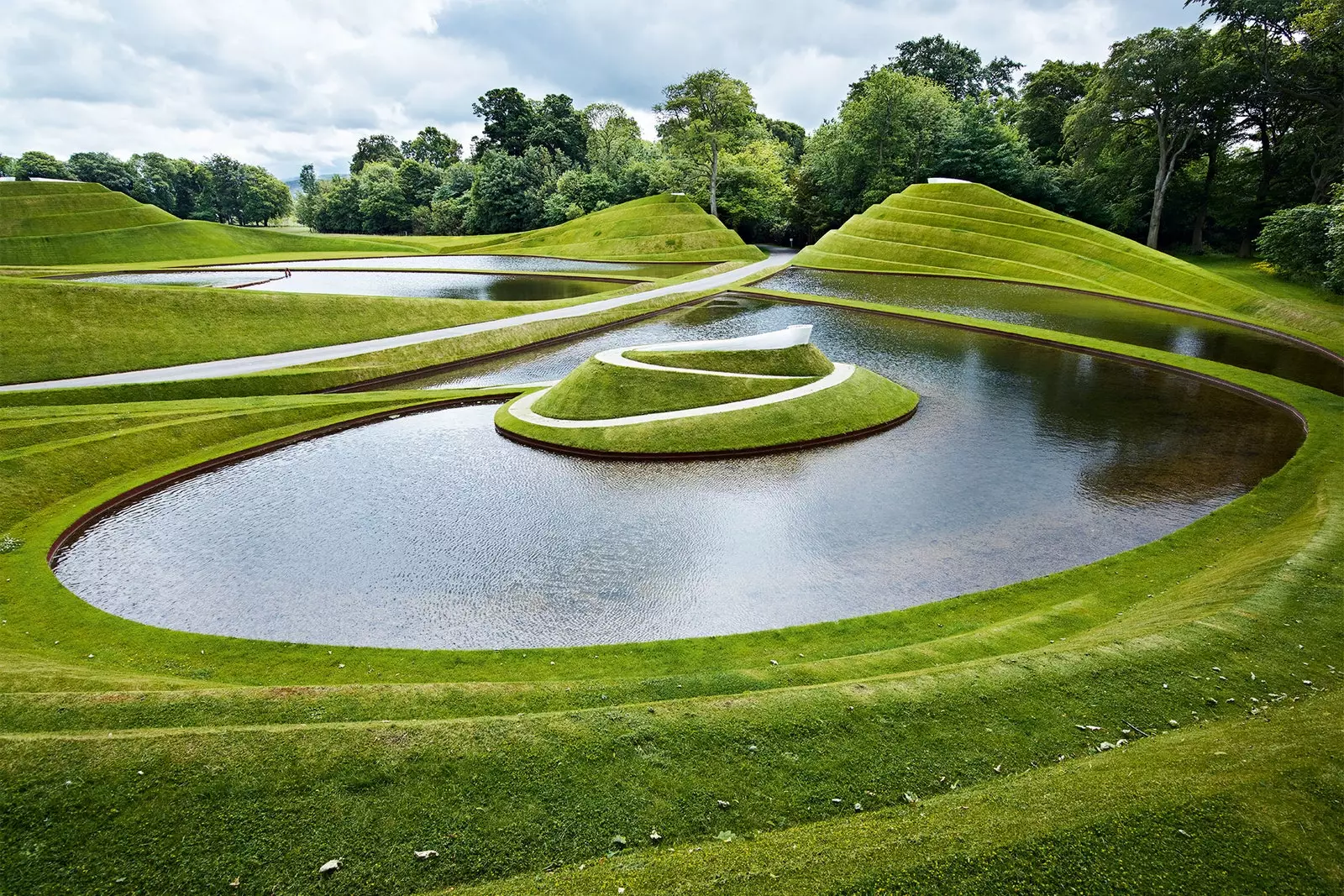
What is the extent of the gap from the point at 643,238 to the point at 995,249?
39.4 m

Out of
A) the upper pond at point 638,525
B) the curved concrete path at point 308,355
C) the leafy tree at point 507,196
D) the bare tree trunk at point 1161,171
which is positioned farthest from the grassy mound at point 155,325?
the leafy tree at point 507,196

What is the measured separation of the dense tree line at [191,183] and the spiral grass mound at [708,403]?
142 metres

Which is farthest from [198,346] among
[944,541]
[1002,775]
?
[1002,775]

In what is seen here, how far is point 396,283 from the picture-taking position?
6253 cm

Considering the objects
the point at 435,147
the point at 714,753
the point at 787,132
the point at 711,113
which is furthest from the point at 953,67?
the point at 714,753

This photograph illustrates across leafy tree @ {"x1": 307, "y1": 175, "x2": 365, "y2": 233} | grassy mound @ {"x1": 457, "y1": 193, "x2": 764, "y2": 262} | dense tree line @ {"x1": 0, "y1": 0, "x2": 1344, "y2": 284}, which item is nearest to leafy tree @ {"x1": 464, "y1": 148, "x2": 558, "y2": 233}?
dense tree line @ {"x1": 0, "y1": 0, "x2": 1344, "y2": 284}

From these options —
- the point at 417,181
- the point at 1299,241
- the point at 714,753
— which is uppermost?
the point at 417,181

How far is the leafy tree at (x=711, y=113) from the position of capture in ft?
277

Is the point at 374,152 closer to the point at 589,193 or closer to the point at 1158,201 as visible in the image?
the point at 589,193

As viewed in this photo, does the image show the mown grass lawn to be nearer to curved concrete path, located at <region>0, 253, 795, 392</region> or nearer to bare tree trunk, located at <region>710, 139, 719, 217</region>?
curved concrete path, located at <region>0, 253, 795, 392</region>

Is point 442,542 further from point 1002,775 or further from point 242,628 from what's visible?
point 1002,775

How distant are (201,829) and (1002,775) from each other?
9648 mm

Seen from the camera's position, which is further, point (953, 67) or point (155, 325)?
point (953, 67)

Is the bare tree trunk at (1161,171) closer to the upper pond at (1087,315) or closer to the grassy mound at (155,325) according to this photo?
the upper pond at (1087,315)
